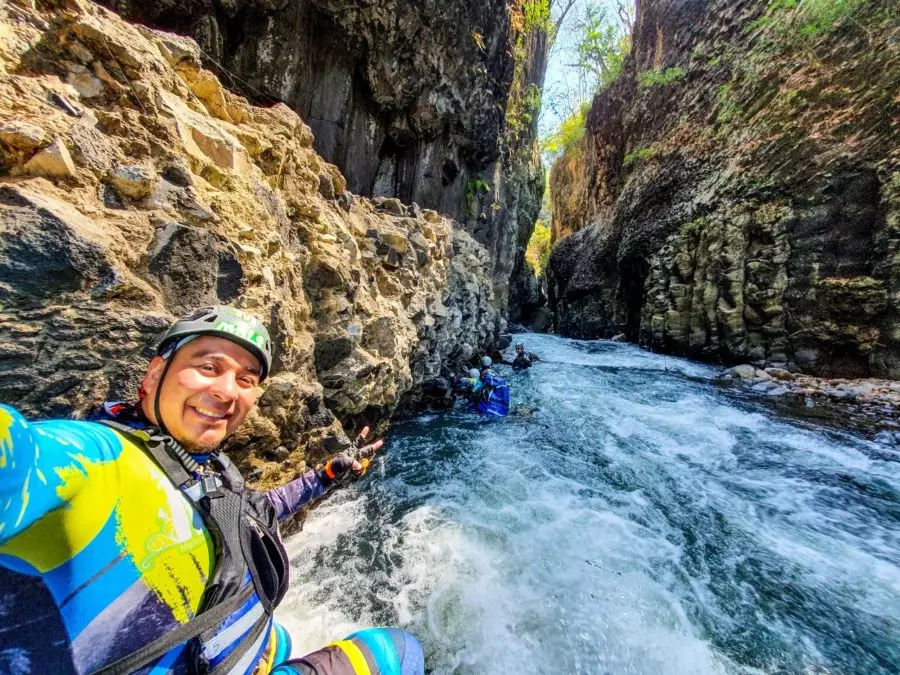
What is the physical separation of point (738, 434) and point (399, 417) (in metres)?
6.48

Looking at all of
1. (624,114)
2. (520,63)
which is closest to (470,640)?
(520,63)

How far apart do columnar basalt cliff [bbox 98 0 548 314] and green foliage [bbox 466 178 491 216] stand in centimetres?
6

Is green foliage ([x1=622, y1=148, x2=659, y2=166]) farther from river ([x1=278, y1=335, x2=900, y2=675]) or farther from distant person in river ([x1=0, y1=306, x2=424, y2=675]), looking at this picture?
distant person in river ([x1=0, y1=306, x2=424, y2=675])

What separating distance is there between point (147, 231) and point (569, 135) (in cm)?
3518

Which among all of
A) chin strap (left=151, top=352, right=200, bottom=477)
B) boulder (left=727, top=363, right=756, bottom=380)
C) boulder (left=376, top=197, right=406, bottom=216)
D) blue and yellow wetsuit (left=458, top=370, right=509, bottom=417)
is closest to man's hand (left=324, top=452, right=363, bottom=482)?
chin strap (left=151, top=352, right=200, bottom=477)

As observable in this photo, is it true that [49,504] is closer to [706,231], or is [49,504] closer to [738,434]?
[738,434]

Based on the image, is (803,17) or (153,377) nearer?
(153,377)

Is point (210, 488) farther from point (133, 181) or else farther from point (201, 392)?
point (133, 181)

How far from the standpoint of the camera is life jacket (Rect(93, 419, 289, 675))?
3.73 ft

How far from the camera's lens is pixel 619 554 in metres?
3.51

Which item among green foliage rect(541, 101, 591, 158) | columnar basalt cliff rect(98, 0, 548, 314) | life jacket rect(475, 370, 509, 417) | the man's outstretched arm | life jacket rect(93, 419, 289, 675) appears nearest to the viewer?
life jacket rect(93, 419, 289, 675)

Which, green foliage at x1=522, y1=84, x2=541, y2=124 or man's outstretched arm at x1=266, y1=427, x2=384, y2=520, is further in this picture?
green foliage at x1=522, y1=84, x2=541, y2=124

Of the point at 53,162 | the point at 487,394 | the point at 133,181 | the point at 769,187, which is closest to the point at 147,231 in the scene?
the point at 133,181

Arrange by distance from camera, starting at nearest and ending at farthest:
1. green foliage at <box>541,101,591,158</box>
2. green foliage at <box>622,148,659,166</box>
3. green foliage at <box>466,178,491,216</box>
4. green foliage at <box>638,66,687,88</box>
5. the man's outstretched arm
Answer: the man's outstretched arm, green foliage at <box>466,178,491,216</box>, green foliage at <box>638,66,687,88</box>, green foliage at <box>622,148,659,166</box>, green foliage at <box>541,101,591,158</box>
